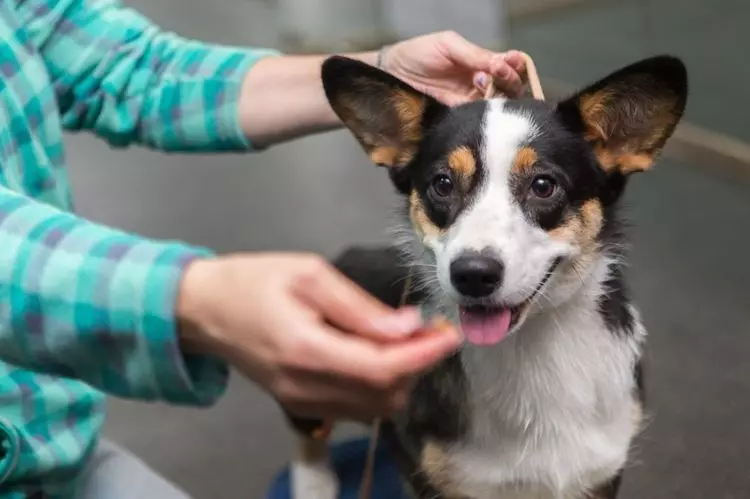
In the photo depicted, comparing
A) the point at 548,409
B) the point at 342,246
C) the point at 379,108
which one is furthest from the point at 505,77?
the point at 342,246

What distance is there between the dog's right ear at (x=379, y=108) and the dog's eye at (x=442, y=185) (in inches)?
3.7

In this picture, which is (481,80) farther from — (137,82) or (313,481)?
(313,481)

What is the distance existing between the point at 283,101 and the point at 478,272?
0.46 metres

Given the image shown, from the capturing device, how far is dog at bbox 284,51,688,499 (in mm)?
977

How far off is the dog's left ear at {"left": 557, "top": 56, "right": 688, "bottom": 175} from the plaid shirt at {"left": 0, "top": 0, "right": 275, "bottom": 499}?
0.49m

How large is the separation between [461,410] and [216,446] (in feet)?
2.95

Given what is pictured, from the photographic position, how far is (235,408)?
200cm

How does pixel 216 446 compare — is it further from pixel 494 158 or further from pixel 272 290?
pixel 272 290

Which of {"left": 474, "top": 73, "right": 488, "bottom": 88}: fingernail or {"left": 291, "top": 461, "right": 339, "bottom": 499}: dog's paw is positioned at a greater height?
{"left": 474, "top": 73, "right": 488, "bottom": 88}: fingernail

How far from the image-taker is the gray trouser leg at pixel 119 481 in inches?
43.9

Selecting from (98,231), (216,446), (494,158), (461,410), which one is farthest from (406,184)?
(216,446)

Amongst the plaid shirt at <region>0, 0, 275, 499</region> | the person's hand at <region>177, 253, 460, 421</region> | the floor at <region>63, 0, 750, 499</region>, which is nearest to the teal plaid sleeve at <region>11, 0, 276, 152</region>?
the plaid shirt at <region>0, 0, 275, 499</region>

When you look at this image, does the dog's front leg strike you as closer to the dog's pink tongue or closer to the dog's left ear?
the dog's pink tongue

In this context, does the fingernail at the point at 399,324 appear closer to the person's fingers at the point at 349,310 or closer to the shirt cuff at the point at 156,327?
the person's fingers at the point at 349,310
